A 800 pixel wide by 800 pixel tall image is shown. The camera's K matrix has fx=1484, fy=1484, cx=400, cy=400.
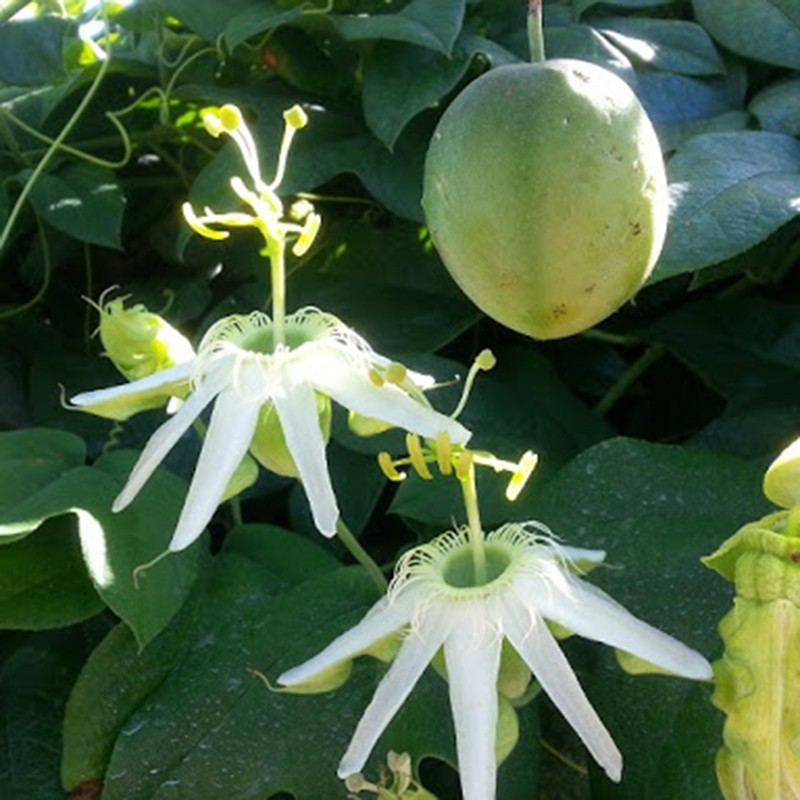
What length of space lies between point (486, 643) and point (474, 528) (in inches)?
2.0

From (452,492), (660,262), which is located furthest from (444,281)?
(660,262)

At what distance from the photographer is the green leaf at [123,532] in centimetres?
67

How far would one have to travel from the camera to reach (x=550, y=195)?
0.54 m

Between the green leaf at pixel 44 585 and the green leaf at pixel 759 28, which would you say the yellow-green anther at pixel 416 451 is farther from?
the green leaf at pixel 759 28

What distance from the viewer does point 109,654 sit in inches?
28.1

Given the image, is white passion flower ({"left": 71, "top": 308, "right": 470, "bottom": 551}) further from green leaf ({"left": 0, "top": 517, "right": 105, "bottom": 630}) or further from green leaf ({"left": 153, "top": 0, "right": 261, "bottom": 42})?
green leaf ({"left": 153, "top": 0, "right": 261, "bottom": 42})

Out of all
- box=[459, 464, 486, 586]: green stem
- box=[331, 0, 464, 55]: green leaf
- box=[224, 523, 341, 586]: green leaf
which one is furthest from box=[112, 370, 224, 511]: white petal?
box=[331, 0, 464, 55]: green leaf

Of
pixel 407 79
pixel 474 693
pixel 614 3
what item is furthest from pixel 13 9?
pixel 474 693

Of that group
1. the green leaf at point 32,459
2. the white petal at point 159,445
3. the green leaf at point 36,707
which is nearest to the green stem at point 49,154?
the green leaf at point 32,459

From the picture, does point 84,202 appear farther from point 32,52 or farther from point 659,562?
point 659,562

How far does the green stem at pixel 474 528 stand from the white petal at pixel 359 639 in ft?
0.11

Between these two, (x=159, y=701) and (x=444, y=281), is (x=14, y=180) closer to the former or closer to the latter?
(x=444, y=281)

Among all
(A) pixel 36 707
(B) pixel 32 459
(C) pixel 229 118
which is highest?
(C) pixel 229 118

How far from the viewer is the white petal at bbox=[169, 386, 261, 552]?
534mm
